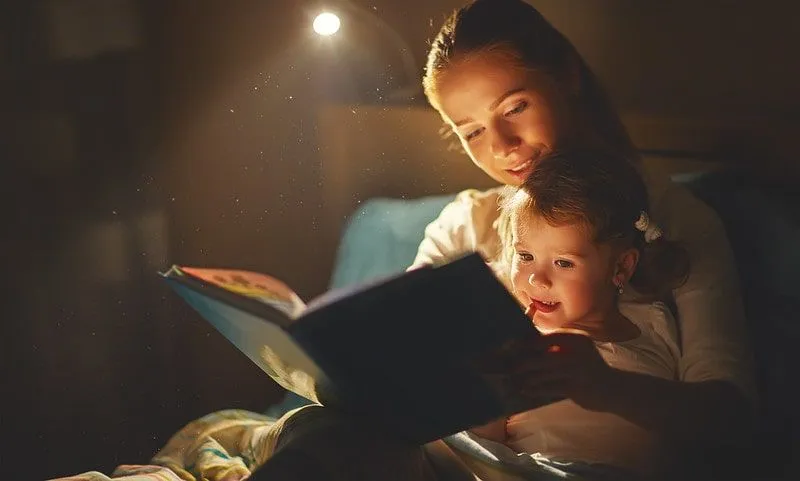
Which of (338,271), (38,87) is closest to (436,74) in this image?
(338,271)

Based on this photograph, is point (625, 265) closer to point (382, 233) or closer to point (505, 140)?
point (505, 140)

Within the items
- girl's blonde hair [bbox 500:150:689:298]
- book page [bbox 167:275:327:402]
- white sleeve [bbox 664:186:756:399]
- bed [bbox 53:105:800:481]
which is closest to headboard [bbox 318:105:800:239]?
bed [bbox 53:105:800:481]

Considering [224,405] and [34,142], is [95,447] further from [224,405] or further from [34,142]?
[34,142]

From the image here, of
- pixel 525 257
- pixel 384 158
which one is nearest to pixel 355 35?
pixel 384 158

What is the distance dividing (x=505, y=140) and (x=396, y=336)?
48cm

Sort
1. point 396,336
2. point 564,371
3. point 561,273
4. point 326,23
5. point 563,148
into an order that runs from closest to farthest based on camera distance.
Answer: point 396,336 < point 564,371 < point 561,273 < point 563,148 < point 326,23

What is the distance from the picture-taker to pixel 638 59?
4.00ft

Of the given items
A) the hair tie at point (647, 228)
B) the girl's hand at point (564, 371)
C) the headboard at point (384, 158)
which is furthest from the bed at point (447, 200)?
the girl's hand at point (564, 371)

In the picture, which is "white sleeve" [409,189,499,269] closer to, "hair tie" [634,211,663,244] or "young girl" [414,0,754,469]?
"young girl" [414,0,754,469]

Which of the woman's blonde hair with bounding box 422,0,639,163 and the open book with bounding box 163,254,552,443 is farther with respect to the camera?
the woman's blonde hair with bounding box 422,0,639,163

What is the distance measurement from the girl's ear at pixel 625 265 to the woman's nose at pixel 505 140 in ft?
0.67

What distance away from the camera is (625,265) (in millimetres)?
1062

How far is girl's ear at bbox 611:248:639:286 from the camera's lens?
3.46 feet

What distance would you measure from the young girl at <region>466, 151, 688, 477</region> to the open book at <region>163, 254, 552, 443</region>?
17 centimetres
